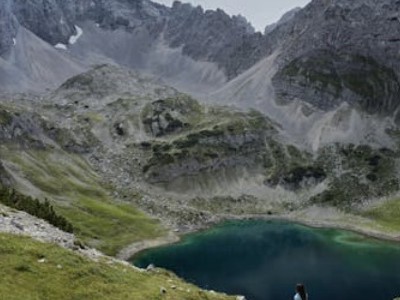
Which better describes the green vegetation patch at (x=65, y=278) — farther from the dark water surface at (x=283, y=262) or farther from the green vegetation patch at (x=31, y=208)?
the dark water surface at (x=283, y=262)

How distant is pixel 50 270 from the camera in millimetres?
37062

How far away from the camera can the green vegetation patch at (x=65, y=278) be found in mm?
34000

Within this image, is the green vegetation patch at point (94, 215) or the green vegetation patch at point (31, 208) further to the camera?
the green vegetation patch at point (94, 215)

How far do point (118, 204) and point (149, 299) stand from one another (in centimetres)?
16502

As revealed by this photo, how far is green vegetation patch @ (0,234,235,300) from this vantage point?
34000mm

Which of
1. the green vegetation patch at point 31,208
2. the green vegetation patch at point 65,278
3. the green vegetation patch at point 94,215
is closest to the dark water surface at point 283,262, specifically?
the green vegetation patch at point 94,215

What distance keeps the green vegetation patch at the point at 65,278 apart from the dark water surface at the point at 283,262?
69674mm

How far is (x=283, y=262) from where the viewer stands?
144m

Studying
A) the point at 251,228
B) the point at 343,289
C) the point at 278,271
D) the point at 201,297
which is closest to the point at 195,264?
the point at 278,271

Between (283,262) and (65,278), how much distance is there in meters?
114

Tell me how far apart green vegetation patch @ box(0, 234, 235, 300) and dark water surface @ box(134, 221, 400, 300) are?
69674 millimetres

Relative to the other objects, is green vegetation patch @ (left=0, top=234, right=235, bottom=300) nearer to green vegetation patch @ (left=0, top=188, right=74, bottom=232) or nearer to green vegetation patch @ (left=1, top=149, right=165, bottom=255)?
green vegetation patch @ (left=0, top=188, right=74, bottom=232)

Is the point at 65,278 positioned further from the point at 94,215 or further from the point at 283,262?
the point at 94,215

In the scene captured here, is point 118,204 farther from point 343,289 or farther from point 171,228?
point 343,289
